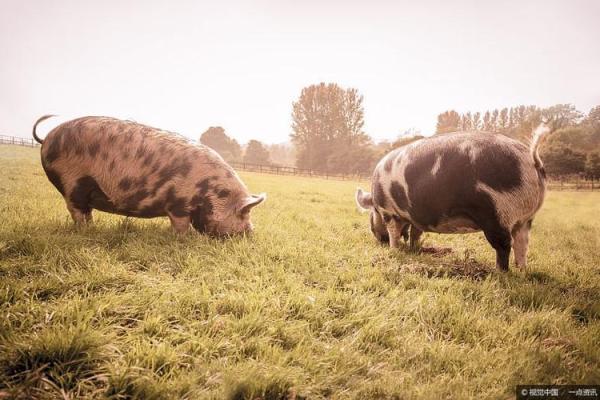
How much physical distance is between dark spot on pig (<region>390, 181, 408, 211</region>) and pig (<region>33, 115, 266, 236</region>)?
76.5 inches

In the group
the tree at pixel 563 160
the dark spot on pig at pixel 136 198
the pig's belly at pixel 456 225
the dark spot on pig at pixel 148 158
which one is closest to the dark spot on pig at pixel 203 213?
the dark spot on pig at pixel 136 198

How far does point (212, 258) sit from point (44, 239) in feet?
5.70

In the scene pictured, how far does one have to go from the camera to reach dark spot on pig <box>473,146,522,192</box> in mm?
3002

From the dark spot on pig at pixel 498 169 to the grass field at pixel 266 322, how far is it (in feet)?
3.48

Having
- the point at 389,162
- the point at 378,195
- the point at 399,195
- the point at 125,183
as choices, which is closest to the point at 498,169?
the point at 399,195

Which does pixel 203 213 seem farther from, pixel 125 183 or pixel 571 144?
pixel 571 144

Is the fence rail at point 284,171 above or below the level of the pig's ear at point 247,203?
above

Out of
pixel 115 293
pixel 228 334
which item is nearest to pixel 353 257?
pixel 228 334

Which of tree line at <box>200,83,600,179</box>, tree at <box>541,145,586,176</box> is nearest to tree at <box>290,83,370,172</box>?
tree line at <box>200,83,600,179</box>

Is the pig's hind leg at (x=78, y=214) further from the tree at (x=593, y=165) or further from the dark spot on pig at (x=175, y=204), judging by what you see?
the tree at (x=593, y=165)

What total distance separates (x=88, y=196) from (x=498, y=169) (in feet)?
16.8

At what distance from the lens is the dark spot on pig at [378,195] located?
15.0ft

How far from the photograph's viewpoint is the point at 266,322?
6.69 feet

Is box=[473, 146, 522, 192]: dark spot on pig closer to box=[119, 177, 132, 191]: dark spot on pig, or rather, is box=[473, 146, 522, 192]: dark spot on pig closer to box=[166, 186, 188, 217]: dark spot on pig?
box=[166, 186, 188, 217]: dark spot on pig
